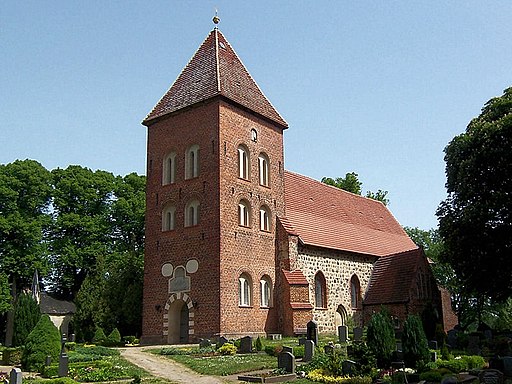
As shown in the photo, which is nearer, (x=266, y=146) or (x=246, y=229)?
(x=246, y=229)

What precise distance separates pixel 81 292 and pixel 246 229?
1418 centimetres

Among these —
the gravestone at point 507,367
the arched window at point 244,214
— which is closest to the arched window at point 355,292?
the arched window at point 244,214

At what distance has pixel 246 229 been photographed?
29.2 meters

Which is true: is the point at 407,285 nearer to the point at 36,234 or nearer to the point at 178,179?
the point at 178,179

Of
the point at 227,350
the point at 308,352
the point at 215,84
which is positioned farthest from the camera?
the point at 215,84

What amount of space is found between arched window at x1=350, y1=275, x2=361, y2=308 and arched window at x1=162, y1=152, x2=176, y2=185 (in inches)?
507

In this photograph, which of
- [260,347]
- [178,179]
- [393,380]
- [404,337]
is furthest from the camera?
[178,179]

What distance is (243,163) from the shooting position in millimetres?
30328

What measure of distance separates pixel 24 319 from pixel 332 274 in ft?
55.3

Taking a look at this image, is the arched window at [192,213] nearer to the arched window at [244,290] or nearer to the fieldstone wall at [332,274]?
the arched window at [244,290]

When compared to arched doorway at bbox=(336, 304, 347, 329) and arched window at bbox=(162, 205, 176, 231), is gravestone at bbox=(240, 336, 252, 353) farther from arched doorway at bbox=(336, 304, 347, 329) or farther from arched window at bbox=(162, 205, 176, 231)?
arched doorway at bbox=(336, 304, 347, 329)

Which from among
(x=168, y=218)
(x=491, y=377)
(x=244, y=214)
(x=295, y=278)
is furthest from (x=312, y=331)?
(x=168, y=218)

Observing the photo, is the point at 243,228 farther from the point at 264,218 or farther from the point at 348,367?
the point at 348,367

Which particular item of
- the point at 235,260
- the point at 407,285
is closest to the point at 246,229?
the point at 235,260
